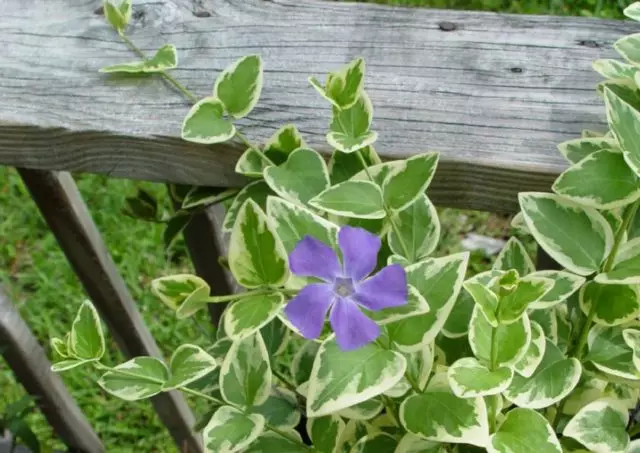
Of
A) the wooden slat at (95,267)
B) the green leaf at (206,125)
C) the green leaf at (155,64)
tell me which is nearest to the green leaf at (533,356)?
the green leaf at (206,125)

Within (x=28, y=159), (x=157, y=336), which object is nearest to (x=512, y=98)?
(x=28, y=159)

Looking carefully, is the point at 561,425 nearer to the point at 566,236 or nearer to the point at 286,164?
the point at 566,236

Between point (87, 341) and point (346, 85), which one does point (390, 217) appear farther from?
point (87, 341)

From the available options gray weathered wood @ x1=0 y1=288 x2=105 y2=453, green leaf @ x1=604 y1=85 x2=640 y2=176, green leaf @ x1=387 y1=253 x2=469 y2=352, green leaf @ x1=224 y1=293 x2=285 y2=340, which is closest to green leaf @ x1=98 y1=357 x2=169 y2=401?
green leaf @ x1=224 y1=293 x2=285 y2=340

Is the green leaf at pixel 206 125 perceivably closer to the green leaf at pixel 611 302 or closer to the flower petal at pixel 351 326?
the flower petal at pixel 351 326

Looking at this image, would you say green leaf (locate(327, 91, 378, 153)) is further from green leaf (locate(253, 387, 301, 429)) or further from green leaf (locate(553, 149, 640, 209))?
green leaf (locate(253, 387, 301, 429))

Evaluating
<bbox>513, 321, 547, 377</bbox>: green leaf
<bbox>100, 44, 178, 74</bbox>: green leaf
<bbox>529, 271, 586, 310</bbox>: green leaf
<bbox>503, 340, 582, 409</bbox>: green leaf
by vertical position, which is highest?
<bbox>100, 44, 178, 74</bbox>: green leaf

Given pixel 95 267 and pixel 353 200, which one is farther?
pixel 95 267

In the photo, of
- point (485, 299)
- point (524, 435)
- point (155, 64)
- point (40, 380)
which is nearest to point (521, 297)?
point (485, 299)
